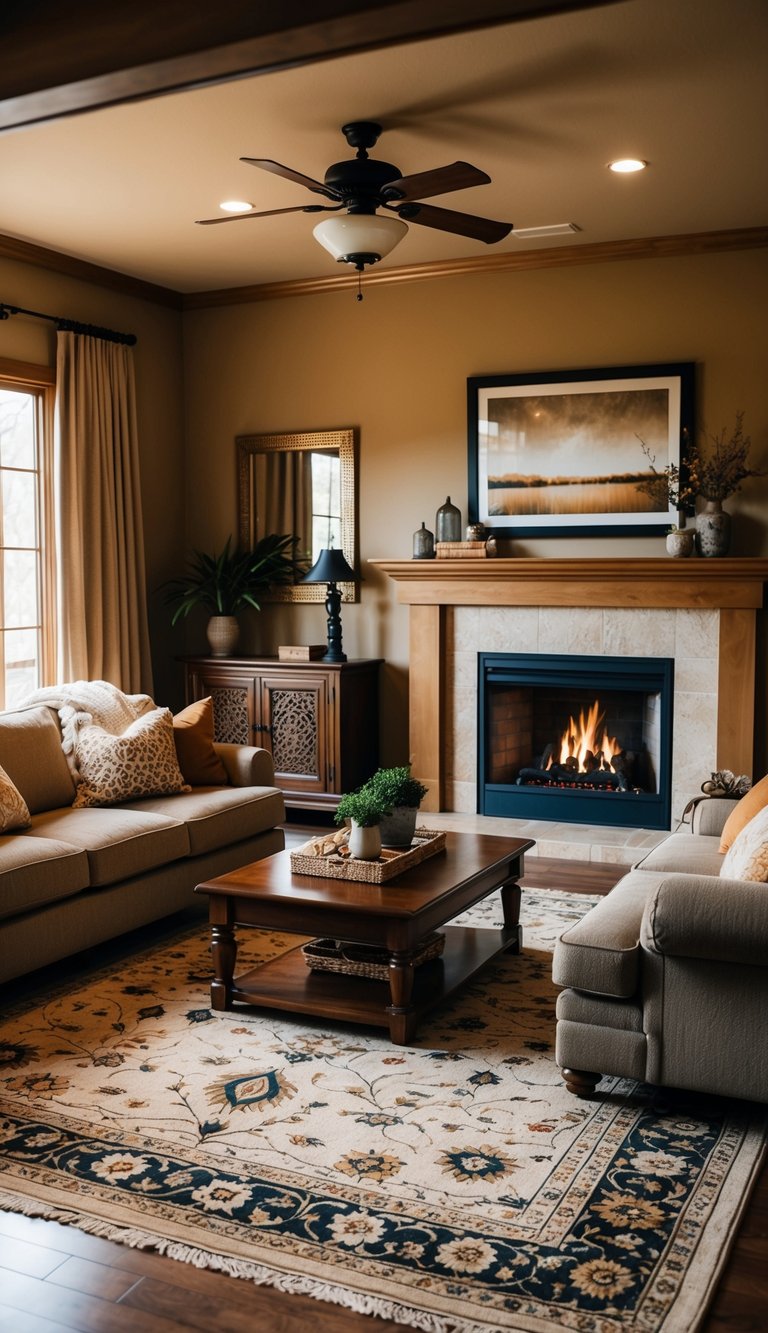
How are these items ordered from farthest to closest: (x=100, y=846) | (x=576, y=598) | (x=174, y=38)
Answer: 1. (x=576, y=598)
2. (x=100, y=846)
3. (x=174, y=38)

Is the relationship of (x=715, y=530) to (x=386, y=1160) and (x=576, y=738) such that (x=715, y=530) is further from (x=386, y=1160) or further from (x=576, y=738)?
(x=386, y=1160)

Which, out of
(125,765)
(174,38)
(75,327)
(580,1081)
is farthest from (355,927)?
(75,327)

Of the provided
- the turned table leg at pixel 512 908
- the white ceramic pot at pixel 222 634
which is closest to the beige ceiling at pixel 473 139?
the white ceramic pot at pixel 222 634

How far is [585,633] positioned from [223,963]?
3.00 meters

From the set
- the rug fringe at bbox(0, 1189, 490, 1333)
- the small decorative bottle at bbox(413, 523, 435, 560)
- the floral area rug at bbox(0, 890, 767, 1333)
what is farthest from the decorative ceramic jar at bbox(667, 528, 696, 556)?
the rug fringe at bbox(0, 1189, 490, 1333)

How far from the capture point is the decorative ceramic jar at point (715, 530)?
5.59 meters

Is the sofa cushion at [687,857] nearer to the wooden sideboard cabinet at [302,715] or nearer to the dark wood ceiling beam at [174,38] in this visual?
the dark wood ceiling beam at [174,38]

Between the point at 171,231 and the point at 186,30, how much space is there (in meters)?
3.24

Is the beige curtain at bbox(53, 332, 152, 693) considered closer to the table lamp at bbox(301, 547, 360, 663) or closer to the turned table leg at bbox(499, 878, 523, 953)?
the table lamp at bbox(301, 547, 360, 663)

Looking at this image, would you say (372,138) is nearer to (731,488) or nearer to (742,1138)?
(731,488)

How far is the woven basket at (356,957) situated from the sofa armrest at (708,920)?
37.7 inches

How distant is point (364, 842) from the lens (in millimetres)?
3658

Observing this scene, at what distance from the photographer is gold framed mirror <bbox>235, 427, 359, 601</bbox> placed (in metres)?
6.68

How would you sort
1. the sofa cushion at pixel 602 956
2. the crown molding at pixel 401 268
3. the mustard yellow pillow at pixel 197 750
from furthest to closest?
the crown molding at pixel 401 268, the mustard yellow pillow at pixel 197 750, the sofa cushion at pixel 602 956
